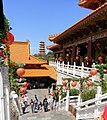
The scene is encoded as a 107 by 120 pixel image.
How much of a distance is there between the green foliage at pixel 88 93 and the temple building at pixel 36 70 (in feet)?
49.0

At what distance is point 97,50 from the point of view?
1720 cm

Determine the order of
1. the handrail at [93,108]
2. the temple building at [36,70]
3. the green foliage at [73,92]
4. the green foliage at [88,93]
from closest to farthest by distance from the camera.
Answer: the handrail at [93,108], the green foliage at [88,93], the green foliage at [73,92], the temple building at [36,70]

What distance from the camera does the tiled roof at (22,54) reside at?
29578mm

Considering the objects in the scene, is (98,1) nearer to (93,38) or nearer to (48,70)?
(93,38)

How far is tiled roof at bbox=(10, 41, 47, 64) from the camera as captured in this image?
2958cm

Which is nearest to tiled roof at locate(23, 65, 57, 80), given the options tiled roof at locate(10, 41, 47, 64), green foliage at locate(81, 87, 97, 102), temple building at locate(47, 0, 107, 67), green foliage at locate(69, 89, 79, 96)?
tiled roof at locate(10, 41, 47, 64)

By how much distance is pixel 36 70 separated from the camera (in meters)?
28.7

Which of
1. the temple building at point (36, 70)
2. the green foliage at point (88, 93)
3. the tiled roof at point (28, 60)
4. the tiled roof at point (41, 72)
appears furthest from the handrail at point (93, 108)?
the tiled roof at point (41, 72)

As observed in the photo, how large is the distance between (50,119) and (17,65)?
5395 millimetres

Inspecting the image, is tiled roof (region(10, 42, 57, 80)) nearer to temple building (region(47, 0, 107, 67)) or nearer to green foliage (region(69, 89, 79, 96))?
temple building (region(47, 0, 107, 67))

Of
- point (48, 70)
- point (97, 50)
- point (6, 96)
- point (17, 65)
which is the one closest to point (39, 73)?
point (48, 70)

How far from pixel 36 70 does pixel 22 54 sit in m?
4.27

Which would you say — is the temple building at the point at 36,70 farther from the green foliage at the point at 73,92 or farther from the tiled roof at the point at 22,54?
the green foliage at the point at 73,92

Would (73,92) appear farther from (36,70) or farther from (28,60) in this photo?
(28,60)
